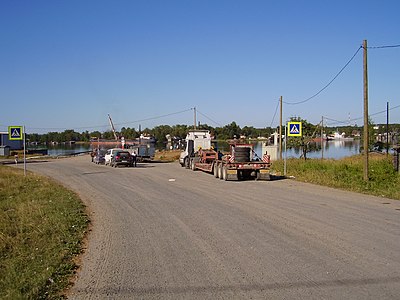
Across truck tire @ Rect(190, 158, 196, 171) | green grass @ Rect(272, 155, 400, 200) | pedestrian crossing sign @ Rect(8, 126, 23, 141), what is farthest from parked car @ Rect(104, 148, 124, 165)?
green grass @ Rect(272, 155, 400, 200)

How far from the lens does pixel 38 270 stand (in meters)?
7.01

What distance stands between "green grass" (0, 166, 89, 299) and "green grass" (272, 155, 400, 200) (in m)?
12.3

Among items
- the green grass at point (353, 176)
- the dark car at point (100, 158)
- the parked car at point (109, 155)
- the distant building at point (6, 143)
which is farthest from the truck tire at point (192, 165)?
the distant building at point (6, 143)

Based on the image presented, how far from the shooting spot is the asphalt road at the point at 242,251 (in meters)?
6.11

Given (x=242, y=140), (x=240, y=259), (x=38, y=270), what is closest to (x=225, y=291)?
(x=240, y=259)

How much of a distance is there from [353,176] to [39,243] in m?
18.2

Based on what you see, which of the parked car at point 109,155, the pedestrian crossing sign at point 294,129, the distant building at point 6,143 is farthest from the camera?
the distant building at point 6,143

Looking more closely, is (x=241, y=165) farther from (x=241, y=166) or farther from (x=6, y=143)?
(x=6, y=143)

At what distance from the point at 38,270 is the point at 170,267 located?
2.09 m

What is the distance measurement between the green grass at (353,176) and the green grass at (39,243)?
40.4ft

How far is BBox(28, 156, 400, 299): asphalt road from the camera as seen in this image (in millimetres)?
6109

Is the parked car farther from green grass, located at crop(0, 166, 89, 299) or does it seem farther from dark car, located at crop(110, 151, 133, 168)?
green grass, located at crop(0, 166, 89, 299)

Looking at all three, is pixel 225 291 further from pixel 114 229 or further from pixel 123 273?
pixel 114 229

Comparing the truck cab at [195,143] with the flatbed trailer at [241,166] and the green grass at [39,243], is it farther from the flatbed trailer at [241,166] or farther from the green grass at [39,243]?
the green grass at [39,243]
